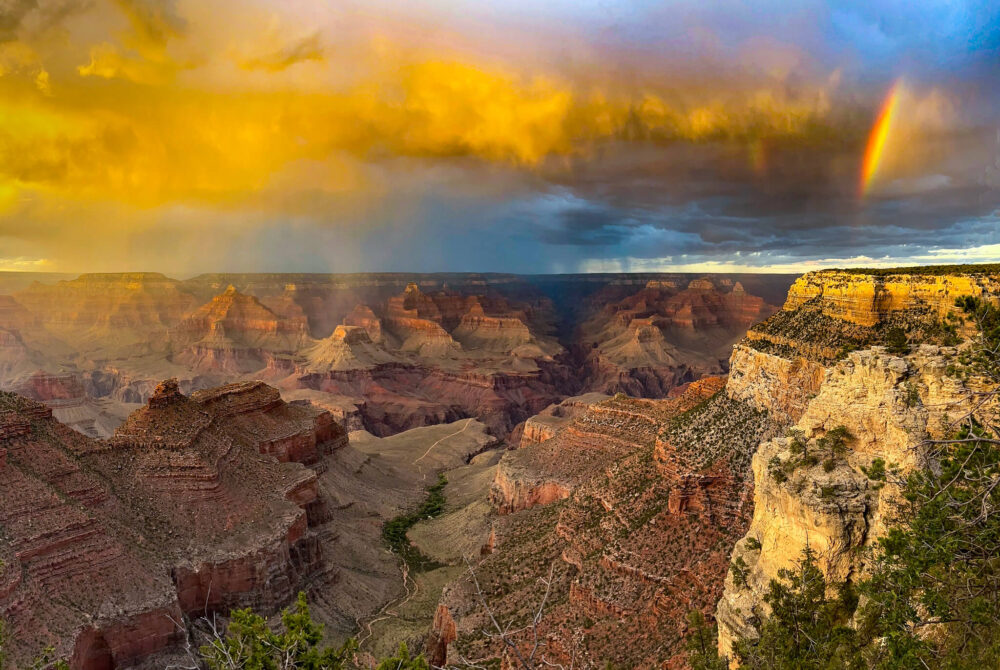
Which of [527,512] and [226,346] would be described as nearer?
[527,512]

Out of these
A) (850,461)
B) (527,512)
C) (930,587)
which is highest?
(850,461)

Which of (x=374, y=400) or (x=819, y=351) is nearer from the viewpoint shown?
(x=819, y=351)

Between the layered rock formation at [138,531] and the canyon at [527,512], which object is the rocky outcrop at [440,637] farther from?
the layered rock formation at [138,531]

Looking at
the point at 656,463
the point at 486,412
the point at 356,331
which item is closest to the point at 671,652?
the point at 656,463

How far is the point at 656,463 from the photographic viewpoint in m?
39.9

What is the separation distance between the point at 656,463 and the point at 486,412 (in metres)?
109

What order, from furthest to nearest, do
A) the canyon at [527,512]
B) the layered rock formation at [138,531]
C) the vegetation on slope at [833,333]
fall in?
the layered rock formation at [138,531]
the vegetation on slope at [833,333]
the canyon at [527,512]

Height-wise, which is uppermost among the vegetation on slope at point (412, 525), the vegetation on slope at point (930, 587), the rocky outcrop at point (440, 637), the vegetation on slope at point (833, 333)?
the vegetation on slope at point (833, 333)

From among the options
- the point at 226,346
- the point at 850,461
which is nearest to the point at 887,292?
the point at 850,461

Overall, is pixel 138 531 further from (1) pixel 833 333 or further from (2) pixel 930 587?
(1) pixel 833 333

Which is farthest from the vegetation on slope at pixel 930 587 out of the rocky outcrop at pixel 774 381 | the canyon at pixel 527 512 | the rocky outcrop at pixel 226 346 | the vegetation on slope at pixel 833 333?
the rocky outcrop at pixel 226 346

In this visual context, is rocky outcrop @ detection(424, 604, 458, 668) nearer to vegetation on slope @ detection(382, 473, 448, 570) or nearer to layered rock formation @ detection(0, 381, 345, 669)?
layered rock formation @ detection(0, 381, 345, 669)

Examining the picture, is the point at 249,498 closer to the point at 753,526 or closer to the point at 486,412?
the point at 753,526

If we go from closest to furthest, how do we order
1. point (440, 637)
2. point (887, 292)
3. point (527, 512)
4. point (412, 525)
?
point (887, 292) < point (440, 637) < point (527, 512) < point (412, 525)
